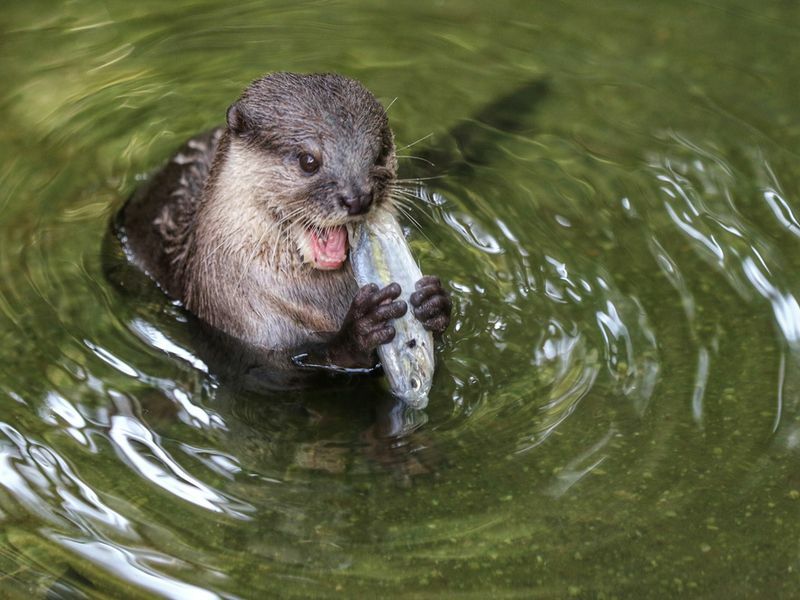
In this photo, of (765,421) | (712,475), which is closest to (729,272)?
(765,421)

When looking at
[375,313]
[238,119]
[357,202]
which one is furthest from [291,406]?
[238,119]

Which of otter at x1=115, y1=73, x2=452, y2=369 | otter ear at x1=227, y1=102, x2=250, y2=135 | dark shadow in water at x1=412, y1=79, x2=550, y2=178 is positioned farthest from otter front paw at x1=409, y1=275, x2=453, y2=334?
dark shadow in water at x1=412, y1=79, x2=550, y2=178

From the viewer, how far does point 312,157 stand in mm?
3338

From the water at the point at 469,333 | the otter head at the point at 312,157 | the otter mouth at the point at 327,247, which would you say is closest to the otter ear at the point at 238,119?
the otter head at the point at 312,157

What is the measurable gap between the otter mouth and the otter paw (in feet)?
0.75

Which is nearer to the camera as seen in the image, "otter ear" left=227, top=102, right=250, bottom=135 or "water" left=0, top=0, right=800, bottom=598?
"water" left=0, top=0, right=800, bottom=598

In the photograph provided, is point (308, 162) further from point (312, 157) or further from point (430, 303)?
point (430, 303)

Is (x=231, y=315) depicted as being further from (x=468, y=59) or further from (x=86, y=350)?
(x=468, y=59)

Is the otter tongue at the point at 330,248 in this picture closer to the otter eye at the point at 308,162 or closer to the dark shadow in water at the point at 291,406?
the otter eye at the point at 308,162

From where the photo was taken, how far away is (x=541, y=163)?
14.8 feet

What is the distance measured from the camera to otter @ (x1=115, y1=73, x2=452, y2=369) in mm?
3305

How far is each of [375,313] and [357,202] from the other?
297 millimetres

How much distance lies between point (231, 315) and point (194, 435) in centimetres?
51

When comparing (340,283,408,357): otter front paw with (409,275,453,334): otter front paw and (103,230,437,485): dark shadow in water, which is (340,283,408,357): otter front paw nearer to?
(409,275,453,334): otter front paw
